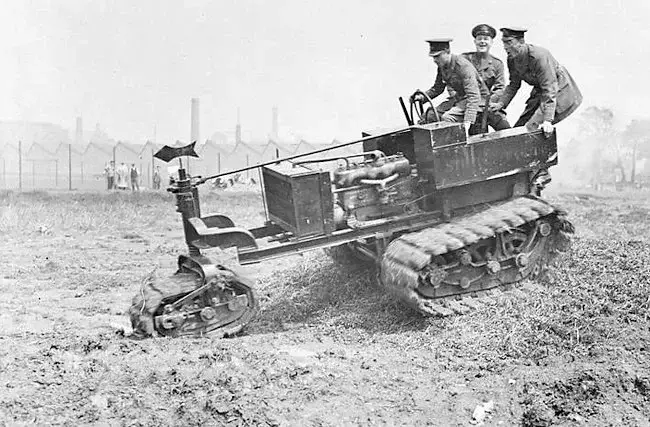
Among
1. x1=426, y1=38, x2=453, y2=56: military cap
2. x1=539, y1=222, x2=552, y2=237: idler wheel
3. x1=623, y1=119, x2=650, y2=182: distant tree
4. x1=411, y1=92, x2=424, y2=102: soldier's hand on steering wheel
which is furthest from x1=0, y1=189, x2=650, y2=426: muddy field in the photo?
x1=623, y1=119, x2=650, y2=182: distant tree

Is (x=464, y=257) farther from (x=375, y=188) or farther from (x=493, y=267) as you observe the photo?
(x=375, y=188)

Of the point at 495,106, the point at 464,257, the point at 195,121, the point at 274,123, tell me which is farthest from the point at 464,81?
the point at 274,123

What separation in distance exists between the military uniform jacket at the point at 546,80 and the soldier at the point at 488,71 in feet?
1.32

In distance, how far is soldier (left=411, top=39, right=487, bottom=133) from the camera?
866cm

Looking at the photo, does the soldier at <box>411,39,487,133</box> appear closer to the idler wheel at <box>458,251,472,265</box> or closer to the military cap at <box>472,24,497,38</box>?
the military cap at <box>472,24,497,38</box>

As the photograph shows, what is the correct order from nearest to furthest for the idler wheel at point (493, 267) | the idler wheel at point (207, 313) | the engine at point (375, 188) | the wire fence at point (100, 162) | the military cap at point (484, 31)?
the idler wheel at point (207, 313)
the idler wheel at point (493, 267)
the engine at point (375, 188)
the military cap at point (484, 31)
the wire fence at point (100, 162)

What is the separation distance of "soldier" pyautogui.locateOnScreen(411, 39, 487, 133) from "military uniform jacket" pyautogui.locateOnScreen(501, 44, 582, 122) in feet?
1.66

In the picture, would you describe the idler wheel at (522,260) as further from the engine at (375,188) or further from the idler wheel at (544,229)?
the engine at (375,188)

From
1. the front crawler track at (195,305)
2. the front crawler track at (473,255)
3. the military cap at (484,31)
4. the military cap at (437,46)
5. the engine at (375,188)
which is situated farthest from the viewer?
the military cap at (484,31)

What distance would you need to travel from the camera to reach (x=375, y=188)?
818 centimetres

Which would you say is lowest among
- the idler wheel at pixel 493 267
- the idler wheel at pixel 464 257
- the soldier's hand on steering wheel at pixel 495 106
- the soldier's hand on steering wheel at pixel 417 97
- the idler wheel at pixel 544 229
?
the idler wheel at pixel 493 267

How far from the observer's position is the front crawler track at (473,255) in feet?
24.5

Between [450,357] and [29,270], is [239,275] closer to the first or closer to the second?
[450,357]

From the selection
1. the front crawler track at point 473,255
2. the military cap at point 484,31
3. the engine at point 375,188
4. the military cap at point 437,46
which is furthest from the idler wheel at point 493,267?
the military cap at point 484,31
